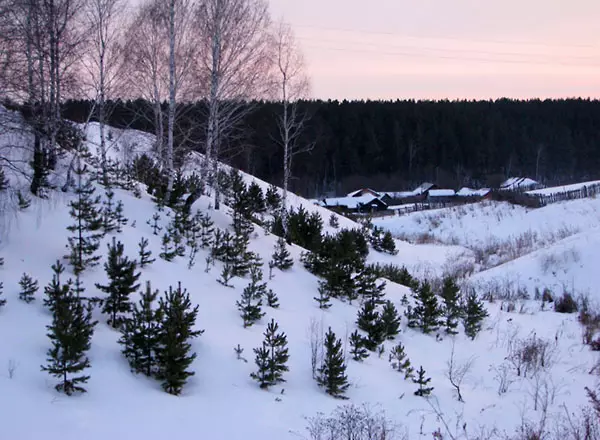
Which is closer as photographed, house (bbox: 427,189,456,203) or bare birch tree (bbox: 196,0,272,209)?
bare birch tree (bbox: 196,0,272,209)

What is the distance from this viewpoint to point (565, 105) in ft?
279

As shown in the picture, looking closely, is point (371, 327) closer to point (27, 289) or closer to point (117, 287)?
point (117, 287)

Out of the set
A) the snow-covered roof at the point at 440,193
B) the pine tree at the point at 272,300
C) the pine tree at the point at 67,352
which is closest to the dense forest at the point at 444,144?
the snow-covered roof at the point at 440,193

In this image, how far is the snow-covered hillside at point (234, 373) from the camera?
474 centimetres

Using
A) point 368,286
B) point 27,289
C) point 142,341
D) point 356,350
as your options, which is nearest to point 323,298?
point 368,286

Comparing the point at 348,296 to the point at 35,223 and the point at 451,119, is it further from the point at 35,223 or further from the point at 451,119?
the point at 451,119

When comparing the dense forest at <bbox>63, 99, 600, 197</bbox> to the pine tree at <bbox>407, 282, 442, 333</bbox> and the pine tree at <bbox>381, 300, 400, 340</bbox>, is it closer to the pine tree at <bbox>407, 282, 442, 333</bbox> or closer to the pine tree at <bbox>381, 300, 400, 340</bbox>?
the pine tree at <bbox>407, 282, 442, 333</bbox>

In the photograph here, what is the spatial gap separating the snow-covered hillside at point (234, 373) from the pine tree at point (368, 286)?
420mm

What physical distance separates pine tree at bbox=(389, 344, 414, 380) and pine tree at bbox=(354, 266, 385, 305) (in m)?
→ 2.00

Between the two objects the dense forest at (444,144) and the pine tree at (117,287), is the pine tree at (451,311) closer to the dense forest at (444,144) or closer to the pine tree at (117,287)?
the pine tree at (117,287)

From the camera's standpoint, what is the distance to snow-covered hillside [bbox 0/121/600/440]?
4.74 m

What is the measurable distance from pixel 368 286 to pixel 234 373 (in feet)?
14.9

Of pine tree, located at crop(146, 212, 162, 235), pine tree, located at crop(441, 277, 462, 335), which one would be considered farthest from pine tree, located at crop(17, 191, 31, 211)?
pine tree, located at crop(441, 277, 462, 335)

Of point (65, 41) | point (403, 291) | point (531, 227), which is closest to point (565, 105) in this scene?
point (531, 227)
